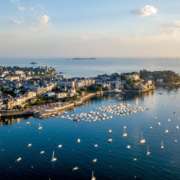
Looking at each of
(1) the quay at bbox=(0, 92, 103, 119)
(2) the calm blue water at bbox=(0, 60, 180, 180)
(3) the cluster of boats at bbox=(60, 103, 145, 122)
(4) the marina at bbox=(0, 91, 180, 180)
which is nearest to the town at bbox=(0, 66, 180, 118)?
(1) the quay at bbox=(0, 92, 103, 119)

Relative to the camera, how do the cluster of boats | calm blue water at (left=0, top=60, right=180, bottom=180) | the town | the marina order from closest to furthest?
calm blue water at (left=0, top=60, right=180, bottom=180) → the marina → the cluster of boats → the town

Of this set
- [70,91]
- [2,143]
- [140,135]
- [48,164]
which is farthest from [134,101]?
[48,164]

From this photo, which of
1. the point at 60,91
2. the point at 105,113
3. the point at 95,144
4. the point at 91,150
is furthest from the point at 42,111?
the point at 60,91

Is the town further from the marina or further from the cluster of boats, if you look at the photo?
the marina

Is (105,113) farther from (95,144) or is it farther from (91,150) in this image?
(91,150)

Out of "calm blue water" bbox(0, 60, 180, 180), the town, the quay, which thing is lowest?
"calm blue water" bbox(0, 60, 180, 180)

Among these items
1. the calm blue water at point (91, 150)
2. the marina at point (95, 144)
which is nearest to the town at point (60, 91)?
the marina at point (95, 144)

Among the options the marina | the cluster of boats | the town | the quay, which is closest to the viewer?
the marina
